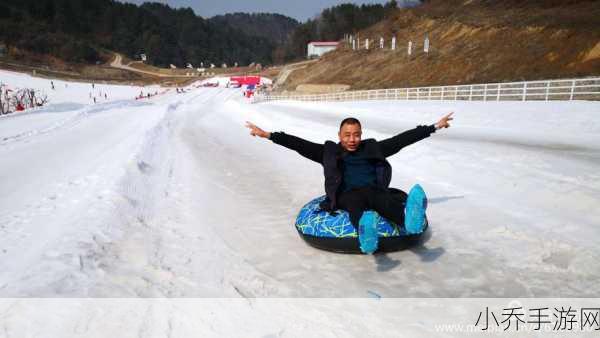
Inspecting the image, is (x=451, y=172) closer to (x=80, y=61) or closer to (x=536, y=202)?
(x=536, y=202)

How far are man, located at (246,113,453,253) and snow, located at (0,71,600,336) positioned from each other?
1.89ft

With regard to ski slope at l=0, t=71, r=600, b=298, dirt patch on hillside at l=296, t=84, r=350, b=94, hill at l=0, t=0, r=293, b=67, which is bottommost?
ski slope at l=0, t=71, r=600, b=298

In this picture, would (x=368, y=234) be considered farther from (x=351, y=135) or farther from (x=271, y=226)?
(x=271, y=226)

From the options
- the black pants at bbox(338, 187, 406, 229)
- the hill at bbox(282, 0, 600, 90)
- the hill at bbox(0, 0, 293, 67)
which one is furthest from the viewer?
the hill at bbox(0, 0, 293, 67)

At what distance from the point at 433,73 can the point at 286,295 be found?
39.7 metres

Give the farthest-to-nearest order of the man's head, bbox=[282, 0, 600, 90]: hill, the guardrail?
bbox=[282, 0, 600, 90]: hill → the guardrail → the man's head

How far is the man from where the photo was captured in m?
4.29

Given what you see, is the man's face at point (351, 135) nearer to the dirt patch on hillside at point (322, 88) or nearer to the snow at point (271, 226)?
the snow at point (271, 226)

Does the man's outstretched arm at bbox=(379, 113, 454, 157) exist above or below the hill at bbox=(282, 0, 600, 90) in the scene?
below

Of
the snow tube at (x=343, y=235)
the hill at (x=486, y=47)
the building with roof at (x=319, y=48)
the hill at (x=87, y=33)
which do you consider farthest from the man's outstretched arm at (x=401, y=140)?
the hill at (x=87, y=33)

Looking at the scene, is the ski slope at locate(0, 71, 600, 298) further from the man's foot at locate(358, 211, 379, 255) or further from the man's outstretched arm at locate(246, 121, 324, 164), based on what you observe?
the man's outstretched arm at locate(246, 121, 324, 164)

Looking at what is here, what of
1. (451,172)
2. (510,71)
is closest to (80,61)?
(510,71)

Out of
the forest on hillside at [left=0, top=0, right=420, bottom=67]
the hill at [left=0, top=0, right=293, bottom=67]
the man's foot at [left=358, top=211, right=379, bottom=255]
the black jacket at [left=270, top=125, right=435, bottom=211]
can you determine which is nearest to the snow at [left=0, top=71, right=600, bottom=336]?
the man's foot at [left=358, top=211, right=379, bottom=255]

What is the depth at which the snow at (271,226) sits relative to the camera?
385cm
